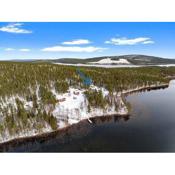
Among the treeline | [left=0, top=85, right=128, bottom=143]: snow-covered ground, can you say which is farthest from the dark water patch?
the treeline

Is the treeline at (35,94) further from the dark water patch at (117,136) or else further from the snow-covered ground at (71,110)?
the dark water patch at (117,136)

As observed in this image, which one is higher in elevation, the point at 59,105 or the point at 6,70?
the point at 6,70

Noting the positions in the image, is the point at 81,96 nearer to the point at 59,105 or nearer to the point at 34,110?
the point at 59,105

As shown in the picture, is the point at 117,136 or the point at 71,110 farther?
the point at 71,110

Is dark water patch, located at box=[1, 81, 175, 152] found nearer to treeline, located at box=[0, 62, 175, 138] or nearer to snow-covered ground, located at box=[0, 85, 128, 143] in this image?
snow-covered ground, located at box=[0, 85, 128, 143]

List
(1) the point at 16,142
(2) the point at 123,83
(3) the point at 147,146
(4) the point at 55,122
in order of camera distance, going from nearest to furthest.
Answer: (3) the point at 147,146
(1) the point at 16,142
(4) the point at 55,122
(2) the point at 123,83

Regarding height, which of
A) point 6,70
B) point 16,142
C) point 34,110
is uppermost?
point 6,70

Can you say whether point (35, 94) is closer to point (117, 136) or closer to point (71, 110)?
point (71, 110)

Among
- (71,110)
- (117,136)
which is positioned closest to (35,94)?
(71,110)

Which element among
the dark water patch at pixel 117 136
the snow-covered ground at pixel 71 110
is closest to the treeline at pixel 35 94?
the snow-covered ground at pixel 71 110

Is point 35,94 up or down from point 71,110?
up

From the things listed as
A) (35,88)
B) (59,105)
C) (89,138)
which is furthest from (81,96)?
(89,138)
